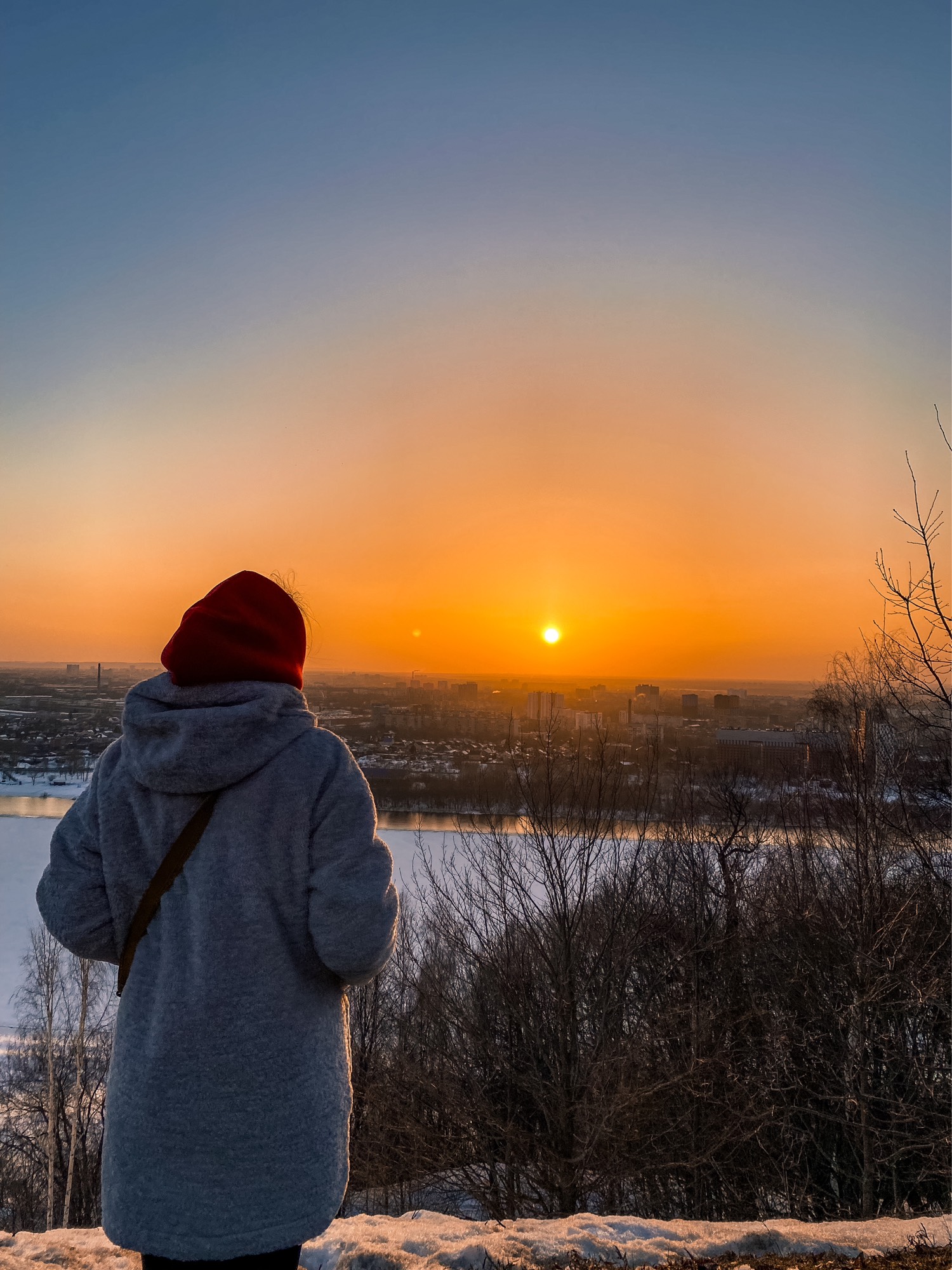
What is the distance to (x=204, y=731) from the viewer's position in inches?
51.6

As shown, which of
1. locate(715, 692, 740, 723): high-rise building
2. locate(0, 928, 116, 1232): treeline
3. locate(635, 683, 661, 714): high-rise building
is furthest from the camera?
locate(715, 692, 740, 723): high-rise building

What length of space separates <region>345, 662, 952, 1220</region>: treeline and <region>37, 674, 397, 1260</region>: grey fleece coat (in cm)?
779

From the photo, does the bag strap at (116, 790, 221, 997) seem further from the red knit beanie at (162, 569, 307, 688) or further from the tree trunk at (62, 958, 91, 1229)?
the tree trunk at (62, 958, 91, 1229)

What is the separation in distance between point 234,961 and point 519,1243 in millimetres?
2976

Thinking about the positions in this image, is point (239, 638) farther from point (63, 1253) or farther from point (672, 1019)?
point (672, 1019)

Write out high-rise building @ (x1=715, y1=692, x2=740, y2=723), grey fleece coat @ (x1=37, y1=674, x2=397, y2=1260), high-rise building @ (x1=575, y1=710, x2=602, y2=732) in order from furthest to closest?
1. high-rise building @ (x1=715, y1=692, x2=740, y2=723)
2. high-rise building @ (x1=575, y1=710, x2=602, y2=732)
3. grey fleece coat @ (x1=37, y1=674, x2=397, y2=1260)

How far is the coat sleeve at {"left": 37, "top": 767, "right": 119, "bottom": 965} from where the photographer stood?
4.60 feet

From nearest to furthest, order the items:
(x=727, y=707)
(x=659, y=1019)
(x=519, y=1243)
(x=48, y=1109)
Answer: (x=519, y=1243) < (x=659, y=1019) < (x=48, y=1109) < (x=727, y=707)

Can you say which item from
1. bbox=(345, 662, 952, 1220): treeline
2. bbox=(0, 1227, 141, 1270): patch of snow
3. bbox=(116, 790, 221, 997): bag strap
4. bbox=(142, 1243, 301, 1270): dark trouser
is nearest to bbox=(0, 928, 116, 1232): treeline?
bbox=(345, 662, 952, 1220): treeline

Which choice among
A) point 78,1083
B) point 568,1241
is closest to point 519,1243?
point 568,1241

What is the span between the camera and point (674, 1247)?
363 cm

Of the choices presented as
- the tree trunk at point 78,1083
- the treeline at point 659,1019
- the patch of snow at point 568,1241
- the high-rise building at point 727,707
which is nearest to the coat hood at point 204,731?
the patch of snow at point 568,1241

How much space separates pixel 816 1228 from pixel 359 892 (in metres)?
4.15

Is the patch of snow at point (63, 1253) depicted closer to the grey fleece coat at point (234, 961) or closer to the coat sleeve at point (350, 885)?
the grey fleece coat at point (234, 961)
